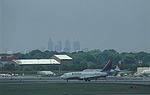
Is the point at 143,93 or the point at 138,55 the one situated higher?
the point at 138,55

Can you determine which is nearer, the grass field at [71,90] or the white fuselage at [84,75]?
the grass field at [71,90]

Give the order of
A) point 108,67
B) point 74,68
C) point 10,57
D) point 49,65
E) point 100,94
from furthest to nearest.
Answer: point 10,57
point 49,65
point 74,68
point 108,67
point 100,94

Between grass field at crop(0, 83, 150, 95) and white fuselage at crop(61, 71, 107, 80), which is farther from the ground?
white fuselage at crop(61, 71, 107, 80)

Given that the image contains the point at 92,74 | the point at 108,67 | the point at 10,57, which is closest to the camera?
the point at 92,74

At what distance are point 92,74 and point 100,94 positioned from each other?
42.3 m

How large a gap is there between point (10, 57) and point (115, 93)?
398 feet

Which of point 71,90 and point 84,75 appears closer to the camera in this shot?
point 71,90

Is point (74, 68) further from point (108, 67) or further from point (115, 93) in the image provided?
point (115, 93)

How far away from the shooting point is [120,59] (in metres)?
183

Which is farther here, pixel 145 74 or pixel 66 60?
pixel 66 60

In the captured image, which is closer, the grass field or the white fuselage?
the grass field

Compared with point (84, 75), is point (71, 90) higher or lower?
lower

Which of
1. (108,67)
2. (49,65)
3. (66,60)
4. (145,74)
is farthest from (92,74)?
(66,60)

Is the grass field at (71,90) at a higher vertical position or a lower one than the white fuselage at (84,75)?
lower
